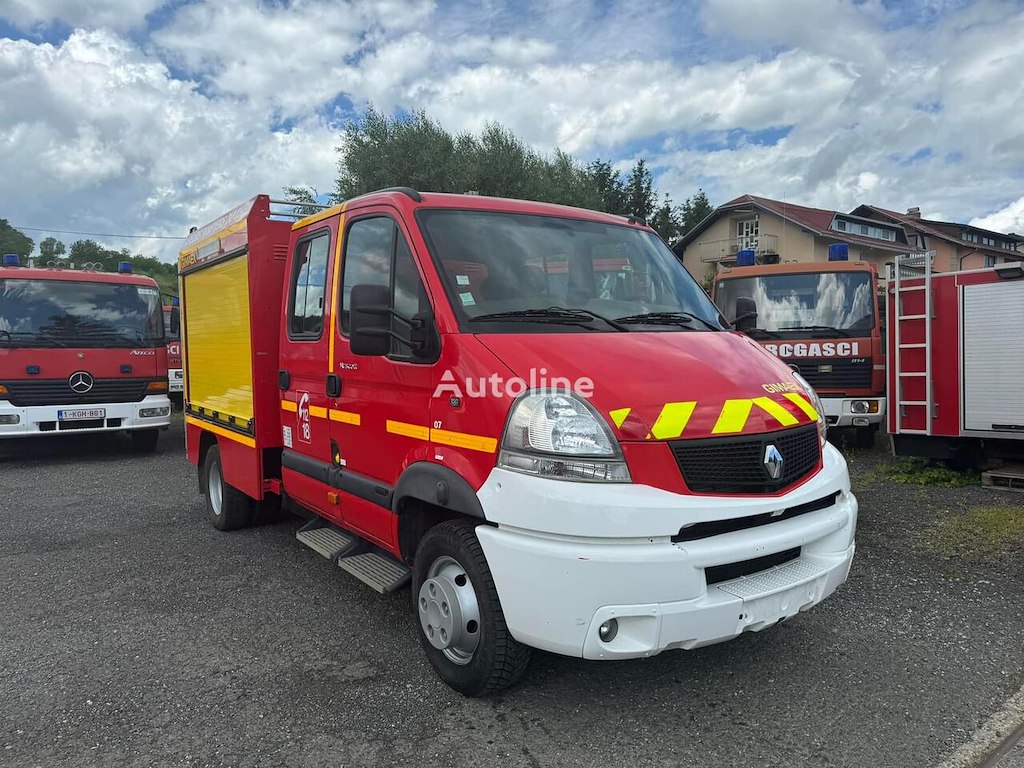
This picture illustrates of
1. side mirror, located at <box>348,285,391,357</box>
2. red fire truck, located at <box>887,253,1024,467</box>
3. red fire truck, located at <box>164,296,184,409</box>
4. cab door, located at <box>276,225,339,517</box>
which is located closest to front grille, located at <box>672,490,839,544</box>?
side mirror, located at <box>348,285,391,357</box>

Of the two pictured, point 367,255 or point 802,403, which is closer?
point 802,403

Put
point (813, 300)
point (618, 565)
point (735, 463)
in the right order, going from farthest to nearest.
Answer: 1. point (813, 300)
2. point (735, 463)
3. point (618, 565)

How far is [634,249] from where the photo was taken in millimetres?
4195

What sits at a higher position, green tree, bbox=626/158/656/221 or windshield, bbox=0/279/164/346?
green tree, bbox=626/158/656/221

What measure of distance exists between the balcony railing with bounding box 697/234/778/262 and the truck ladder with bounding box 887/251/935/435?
30.6 m

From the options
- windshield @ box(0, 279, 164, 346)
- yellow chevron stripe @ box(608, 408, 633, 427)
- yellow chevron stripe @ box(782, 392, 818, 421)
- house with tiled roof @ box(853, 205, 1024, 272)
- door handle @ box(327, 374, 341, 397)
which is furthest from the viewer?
house with tiled roof @ box(853, 205, 1024, 272)

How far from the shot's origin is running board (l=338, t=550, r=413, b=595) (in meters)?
3.82

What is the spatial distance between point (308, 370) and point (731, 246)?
38661mm

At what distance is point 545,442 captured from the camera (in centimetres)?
285

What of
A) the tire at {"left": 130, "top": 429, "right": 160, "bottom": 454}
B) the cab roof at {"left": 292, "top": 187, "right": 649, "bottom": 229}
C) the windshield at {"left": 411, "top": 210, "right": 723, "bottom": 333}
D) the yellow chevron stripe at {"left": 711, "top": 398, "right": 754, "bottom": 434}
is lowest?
the tire at {"left": 130, "top": 429, "right": 160, "bottom": 454}

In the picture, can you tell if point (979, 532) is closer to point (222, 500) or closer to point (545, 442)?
point (545, 442)

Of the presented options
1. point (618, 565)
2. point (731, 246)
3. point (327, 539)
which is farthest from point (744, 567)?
point (731, 246)

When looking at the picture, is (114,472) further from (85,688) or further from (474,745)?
→ (474,745)

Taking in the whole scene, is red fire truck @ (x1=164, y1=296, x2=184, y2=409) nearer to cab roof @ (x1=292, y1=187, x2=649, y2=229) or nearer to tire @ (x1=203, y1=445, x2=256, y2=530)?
tire @ (x1=203, y1=445, x2=256, y2=530)
